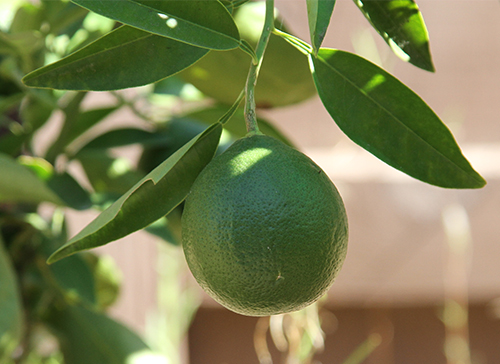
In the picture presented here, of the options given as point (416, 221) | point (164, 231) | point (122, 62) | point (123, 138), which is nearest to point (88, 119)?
point (123, 138)

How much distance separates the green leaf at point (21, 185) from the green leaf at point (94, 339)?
0.63 ft

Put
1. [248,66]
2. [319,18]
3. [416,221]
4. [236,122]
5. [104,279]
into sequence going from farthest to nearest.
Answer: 1. [416,221]
2. [104,279]
3. [236,122]
4. [248,66]
5. [319,18]

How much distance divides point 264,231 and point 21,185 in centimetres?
29

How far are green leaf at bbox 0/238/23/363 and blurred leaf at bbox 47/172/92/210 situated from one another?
81mm

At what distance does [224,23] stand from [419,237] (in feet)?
4.37

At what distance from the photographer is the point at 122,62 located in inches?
12.0

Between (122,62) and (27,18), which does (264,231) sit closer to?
(122,62)

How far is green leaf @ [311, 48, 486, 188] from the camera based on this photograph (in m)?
0.30

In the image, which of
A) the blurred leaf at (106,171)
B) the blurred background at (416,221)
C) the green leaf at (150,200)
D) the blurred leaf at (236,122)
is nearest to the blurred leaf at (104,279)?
the blurred leaf at (106,171)

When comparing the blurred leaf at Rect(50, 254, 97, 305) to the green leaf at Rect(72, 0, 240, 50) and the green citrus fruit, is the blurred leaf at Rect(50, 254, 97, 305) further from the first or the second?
the green leaf at Rect(72, 0, 240, 50)

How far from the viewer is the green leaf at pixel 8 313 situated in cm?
50

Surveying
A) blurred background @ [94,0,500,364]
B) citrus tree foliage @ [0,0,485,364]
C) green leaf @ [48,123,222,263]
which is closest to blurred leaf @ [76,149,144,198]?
citrus tree foliage @ [0,0,485,364]

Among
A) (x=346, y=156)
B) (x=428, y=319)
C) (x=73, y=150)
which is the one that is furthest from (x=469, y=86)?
(x=73, y=150)

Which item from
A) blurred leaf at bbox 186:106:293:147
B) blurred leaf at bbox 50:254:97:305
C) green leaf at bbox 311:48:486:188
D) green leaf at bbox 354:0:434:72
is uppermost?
green leaf at bbox 354:0:434:72
